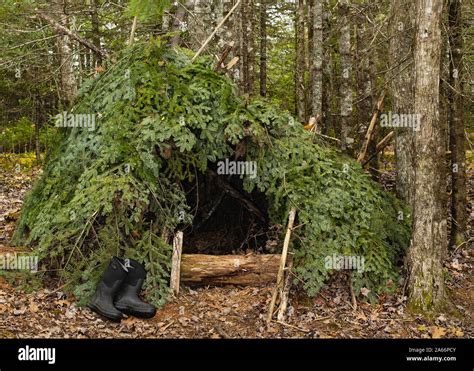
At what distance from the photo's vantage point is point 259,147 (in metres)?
7.25

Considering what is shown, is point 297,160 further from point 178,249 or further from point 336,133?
point 336,133

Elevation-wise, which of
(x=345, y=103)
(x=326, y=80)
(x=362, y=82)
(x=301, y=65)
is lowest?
(x=345, y=103)

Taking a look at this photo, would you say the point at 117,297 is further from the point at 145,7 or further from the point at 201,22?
the point at 201,22

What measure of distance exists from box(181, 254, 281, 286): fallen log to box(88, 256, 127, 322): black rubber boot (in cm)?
111

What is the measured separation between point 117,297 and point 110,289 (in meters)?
0.14

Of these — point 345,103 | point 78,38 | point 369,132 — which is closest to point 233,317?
point 369,132

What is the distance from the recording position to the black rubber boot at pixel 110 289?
238 inches

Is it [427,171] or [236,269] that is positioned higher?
[427,171]

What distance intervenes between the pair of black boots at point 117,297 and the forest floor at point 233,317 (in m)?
0.11

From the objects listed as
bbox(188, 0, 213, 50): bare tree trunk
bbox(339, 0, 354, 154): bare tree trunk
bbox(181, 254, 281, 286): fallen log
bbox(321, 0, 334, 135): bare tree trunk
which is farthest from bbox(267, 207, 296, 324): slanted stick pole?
bbox(321, 0, 334, 135): bare tree trunk

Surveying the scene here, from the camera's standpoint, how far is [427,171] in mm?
6508

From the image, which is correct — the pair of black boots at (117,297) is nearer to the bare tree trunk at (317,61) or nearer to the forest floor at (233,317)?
the forest floor at (233,317)

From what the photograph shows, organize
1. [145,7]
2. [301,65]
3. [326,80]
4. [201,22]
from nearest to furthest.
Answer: [145,7] → [201,22] → [326,80] → [301,65]

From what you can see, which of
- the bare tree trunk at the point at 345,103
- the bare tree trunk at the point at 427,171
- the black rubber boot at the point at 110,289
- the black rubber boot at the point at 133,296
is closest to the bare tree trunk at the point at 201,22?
the bare tree trunk at the point at 345,103
